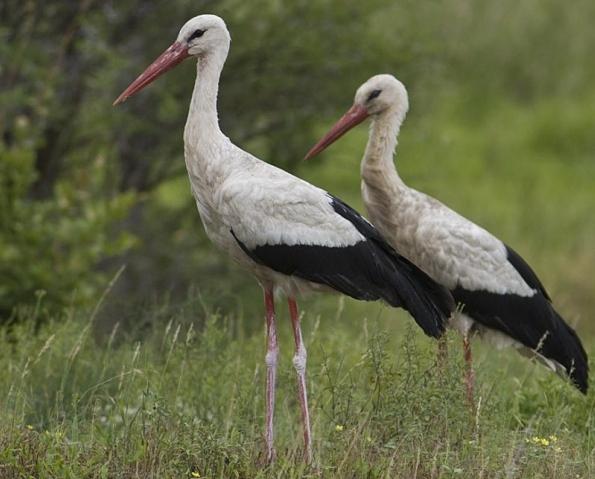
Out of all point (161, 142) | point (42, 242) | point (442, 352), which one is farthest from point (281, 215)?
point (161, 142)

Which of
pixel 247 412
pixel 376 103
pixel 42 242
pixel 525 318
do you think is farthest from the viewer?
pixel 42 242

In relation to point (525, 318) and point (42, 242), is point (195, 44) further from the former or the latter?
point (42, 242)

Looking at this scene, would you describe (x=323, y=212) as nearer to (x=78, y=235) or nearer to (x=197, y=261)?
(x=78, y=235)

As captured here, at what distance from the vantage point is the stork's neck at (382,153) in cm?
736

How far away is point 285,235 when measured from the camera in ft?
20.1

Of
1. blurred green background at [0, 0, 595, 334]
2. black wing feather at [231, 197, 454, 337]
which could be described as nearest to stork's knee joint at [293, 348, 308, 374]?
black wing feather at [231, 197, 454, 337]

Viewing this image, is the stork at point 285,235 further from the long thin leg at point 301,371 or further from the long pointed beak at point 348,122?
the long pointed beak at point 348,122

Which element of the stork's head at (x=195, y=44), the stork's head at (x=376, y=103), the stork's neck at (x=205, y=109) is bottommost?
the stork's head at (x=376, y=103)

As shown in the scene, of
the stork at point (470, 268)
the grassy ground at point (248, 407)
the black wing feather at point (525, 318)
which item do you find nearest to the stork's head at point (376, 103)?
the stork at point (470, 268)

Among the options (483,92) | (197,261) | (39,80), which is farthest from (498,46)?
(39,80)

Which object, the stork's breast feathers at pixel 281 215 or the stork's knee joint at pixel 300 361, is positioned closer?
the stork's breast feathers at pixel 281 215

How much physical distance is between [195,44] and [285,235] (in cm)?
97

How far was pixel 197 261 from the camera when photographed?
1140 centimetres

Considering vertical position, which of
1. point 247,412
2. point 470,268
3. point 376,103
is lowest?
point 247,412
